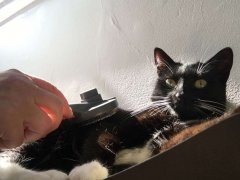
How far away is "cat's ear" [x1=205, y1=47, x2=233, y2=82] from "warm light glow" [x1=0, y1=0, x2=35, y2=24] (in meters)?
0.85

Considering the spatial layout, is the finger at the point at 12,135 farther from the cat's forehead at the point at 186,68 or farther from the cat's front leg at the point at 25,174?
the cat's forehead at the point at 186,68

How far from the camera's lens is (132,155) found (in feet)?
2.33

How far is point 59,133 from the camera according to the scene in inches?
33.2

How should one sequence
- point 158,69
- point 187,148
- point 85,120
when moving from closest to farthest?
point 187,148 → point 85,120 → point 158,69

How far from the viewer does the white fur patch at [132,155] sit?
0.67 metres

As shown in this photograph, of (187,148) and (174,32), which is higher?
(174,32)

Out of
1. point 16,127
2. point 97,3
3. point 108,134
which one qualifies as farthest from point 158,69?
point 16,127

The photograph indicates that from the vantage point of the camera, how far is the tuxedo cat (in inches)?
28.6

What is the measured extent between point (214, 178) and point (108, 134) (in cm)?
44

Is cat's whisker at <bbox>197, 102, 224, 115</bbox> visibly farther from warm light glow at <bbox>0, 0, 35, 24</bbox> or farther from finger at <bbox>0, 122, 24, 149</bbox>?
warm light glow at <bbox>0, 0, 35, 24</bbox>

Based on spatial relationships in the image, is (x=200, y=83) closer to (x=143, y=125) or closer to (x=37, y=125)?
(x=143, y=125)

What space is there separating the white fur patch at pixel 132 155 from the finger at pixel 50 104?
0.62 feet

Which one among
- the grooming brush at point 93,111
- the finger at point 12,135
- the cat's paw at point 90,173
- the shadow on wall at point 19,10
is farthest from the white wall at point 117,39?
the finger at point 12,135

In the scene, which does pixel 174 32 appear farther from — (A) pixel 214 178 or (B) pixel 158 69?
(A) pixel 214 178
